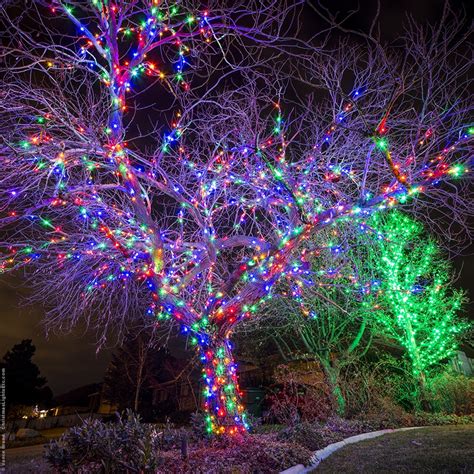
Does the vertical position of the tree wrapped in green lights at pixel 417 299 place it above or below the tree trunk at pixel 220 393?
above

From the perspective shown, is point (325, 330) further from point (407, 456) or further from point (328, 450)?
point (407, 456)

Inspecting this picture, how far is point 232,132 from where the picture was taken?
7402mm

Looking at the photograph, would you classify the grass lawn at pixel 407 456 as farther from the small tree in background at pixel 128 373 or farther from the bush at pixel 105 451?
the small tree in background at pixel 128 373

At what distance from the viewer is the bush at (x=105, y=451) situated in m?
4.27

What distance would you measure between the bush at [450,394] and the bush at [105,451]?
11855mm

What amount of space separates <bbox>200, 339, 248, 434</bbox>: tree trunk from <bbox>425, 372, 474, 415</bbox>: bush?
895 cm

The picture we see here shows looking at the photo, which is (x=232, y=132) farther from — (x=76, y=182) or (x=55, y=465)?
(x=55, y=465)

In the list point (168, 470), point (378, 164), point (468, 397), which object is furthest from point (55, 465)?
point (468, 397)

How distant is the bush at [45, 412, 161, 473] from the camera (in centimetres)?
427

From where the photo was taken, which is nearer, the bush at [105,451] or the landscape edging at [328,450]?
the bush at [105,451]

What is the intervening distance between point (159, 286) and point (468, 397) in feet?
37.6

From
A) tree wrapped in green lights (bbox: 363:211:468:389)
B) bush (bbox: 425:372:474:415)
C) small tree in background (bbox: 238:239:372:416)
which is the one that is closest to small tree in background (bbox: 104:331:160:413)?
small tree in background (bbox: 238:239:372:416)

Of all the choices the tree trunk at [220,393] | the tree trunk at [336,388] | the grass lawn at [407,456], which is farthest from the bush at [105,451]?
the tree trunk at [336,388]

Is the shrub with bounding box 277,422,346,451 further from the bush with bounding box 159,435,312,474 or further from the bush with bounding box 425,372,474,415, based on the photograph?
the bush with bounding box 425,372,474,415
